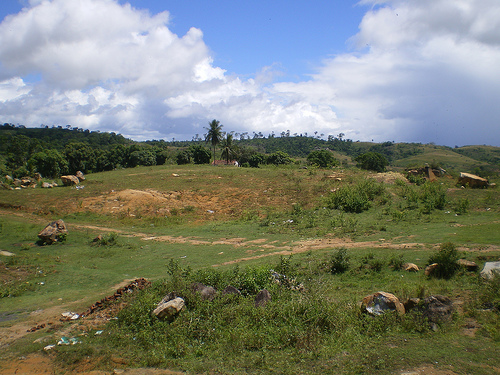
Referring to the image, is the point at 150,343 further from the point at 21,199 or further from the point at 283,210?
the point at 21,199

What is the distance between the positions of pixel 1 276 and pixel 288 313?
958 cm

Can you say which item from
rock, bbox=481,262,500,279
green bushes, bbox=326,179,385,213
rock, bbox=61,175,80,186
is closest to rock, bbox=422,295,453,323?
rock, bbox=481,262,500,279

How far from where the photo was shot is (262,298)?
7355 millimetres

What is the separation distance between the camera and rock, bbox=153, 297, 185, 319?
692 centimetres

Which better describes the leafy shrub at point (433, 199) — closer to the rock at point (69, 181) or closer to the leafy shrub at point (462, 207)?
the leafy shrub at point (462, 207)

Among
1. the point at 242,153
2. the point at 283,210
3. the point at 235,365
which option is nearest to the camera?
the point at 235,365

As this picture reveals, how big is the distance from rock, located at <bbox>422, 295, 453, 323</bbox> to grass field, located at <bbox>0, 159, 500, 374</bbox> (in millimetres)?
124

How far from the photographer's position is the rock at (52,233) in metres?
14.3

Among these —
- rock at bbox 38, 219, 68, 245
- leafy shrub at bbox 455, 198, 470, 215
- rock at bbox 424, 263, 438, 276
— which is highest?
leafy shrub at bbox 455, 198, 470, 215

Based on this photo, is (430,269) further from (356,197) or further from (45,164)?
(45,164)

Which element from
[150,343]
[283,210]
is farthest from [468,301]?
[283,210]

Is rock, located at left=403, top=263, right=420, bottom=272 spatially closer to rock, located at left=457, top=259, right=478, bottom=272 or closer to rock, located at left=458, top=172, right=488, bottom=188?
rock, located at left=457, top=259, right=478, bottom=272

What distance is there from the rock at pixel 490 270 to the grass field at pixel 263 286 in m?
0.20

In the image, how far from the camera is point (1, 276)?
1016 cm
